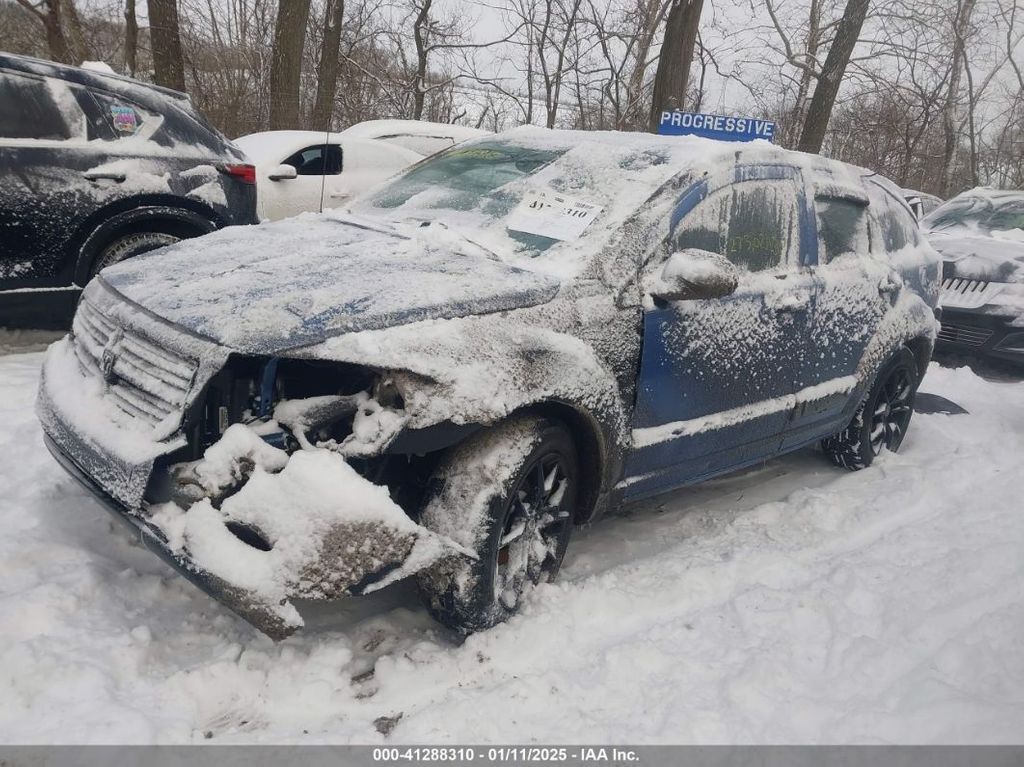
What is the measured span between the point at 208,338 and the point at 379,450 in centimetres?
61

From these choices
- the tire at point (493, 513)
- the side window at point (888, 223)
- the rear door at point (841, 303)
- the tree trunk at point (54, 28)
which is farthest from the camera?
the tree trunk at point (54, 28)

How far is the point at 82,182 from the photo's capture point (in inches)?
194

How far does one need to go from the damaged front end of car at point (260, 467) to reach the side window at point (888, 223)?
10.6 ft

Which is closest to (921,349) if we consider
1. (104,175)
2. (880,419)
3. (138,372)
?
(880,419)

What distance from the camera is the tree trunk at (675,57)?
1004cm

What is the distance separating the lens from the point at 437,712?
2398 mm

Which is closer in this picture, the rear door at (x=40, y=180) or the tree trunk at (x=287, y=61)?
the rear door at (x=40, y=180)

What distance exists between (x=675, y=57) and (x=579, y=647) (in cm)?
920

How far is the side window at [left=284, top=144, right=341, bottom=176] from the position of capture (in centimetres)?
792

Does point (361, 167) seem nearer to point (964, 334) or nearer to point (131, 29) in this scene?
point (964, 334)

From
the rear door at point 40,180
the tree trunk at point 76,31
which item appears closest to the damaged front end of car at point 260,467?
the rear door at point 40,180

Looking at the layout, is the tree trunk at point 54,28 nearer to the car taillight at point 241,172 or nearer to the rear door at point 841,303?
the car taillight at point 241,172

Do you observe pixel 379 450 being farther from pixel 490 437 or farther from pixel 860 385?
pixel 860 385

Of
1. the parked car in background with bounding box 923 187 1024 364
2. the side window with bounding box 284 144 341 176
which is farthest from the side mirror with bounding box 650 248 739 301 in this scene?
the parked car in background with bounding box 923 187 1024 364
